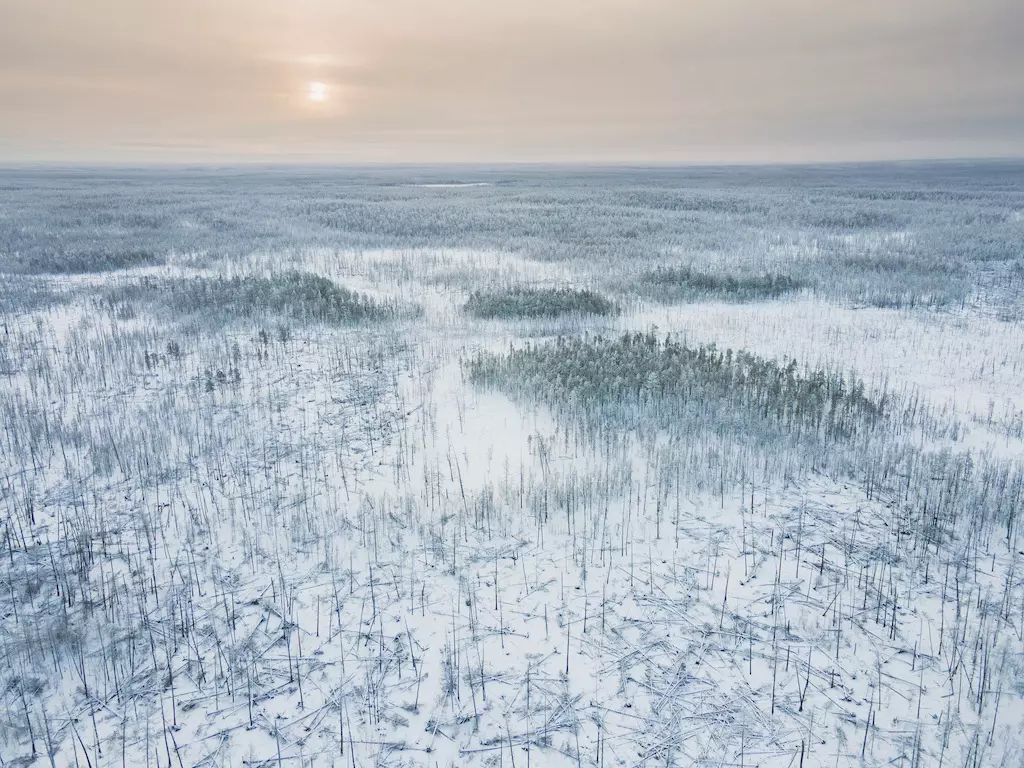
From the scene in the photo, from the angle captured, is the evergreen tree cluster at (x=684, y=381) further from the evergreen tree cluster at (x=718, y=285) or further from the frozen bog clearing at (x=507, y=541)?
the evergreen tree cluster at (x=718, y=285)

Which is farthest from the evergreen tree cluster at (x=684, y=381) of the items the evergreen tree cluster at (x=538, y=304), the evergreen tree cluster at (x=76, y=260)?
the evergreen tree cluster at (x=76, y=260)

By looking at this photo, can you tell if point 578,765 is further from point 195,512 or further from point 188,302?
point 188,302

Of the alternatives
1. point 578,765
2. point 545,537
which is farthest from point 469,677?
point 545,537

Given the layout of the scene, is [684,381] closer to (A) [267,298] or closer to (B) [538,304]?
(B) [538,304]

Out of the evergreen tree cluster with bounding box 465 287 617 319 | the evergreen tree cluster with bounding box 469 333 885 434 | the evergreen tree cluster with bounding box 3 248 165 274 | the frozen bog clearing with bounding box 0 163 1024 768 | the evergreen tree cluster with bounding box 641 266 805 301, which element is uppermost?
the evergreen tree cluster with bounding box 3 248 165 274

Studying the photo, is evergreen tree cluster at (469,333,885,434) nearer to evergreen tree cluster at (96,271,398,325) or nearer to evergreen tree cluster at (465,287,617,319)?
evergreen tree cluster at (465,287,617,319)

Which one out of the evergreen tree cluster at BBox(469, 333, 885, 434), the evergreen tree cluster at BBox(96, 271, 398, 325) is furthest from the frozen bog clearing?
the evergreen tree cluster at BBox(96, 271, 398, 325)

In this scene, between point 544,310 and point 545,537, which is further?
point 544,310

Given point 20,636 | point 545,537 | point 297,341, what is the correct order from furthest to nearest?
1. point 297,341
2. point 545,537
3. point 20,636
